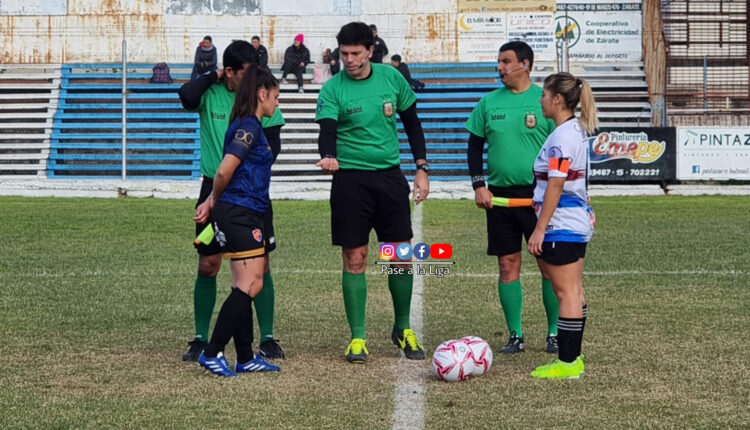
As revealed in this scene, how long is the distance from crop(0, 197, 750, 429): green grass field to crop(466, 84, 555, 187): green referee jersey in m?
1.15

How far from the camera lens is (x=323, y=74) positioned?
102ft

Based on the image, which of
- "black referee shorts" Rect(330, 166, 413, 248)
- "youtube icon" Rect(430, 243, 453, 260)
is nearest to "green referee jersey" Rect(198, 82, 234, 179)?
"black referee shorts" Rect(330, 166, 413, 248)

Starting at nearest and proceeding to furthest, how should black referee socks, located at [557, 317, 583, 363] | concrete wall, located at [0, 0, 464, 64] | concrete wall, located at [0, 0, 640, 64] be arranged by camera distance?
1. black referee socks, located at [557, 317, 583, 363]
2. concrete wall, located at [0, 0, 640, 64]
3. concrete wall, located at [0, 0, 464, 64]

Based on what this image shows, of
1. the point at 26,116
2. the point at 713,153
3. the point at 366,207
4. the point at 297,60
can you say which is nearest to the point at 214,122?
the point at 366,207

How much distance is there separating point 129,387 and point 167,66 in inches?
987

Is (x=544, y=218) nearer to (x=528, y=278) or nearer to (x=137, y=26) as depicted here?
(x=528, y=278)

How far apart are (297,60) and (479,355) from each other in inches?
968

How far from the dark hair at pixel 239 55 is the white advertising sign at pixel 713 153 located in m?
19.4

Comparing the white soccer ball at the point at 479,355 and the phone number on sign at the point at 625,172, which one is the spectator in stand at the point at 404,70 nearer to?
the phone number on sign at the point at 625,172

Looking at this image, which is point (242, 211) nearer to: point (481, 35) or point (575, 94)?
point (575, 94)

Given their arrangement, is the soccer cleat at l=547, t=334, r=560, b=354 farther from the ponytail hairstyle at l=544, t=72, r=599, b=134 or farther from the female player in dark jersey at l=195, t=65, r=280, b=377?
the female player in dark jersey at l=195, t=65, r=280, b=377

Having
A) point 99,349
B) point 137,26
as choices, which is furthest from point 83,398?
point 137,26

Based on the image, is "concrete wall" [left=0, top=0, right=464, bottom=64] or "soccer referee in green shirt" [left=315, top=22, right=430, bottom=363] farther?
"concrete wall" [left=0, top=0, right=464, bottom=64]

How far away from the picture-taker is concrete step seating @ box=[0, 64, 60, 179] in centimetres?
2848
